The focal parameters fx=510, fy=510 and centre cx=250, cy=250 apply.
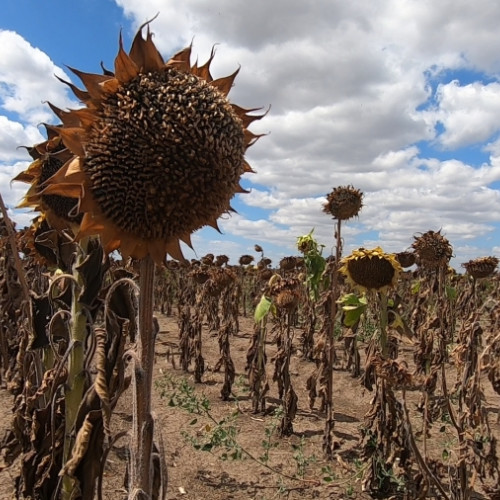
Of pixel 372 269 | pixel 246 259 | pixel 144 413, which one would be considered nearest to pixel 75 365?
pixel 144 413

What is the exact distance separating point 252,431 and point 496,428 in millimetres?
2552

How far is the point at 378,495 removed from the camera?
3.90 m

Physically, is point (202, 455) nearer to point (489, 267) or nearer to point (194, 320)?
point (194, 320)

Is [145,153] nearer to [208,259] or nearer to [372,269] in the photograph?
[372,269]

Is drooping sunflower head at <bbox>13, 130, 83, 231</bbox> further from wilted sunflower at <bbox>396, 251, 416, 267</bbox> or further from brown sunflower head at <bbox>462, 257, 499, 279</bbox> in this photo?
brown sunflower head at <bbox>462, 257, 499, 279</bbox>

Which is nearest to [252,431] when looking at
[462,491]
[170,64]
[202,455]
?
[202,455]

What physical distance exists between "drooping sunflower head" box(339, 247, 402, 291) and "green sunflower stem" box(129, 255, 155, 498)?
3.15m

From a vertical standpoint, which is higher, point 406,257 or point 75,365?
point 406,257

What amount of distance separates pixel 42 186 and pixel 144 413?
1.09 meters

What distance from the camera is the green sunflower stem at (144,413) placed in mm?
1311

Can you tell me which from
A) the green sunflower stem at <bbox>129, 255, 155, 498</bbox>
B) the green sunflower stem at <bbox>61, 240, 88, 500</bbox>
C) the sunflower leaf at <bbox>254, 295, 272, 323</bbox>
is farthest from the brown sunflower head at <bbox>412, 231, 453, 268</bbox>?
the green sunflower stem at <bbox>129, 255, 155, 498</bbox>

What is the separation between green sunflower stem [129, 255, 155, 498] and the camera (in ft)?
4.30

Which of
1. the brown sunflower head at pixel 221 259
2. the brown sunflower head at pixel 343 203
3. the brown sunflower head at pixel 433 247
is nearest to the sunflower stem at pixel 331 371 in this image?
the brown sunflower head at pixel 343 203

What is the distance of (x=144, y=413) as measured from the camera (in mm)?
1319
